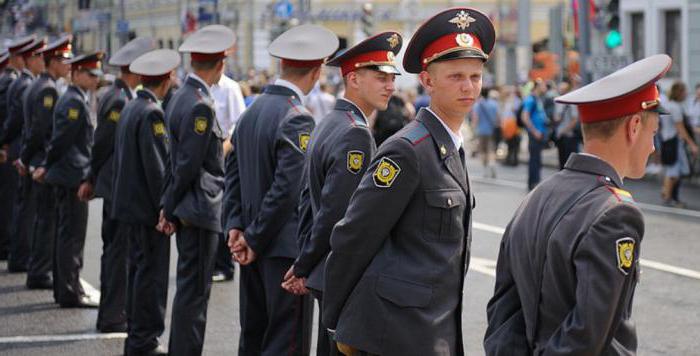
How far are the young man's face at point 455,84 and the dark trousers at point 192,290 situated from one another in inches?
129

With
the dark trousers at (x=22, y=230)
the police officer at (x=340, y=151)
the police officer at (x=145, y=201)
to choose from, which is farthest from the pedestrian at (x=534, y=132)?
the police officer at (x=340, y=151)

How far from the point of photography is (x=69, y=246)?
1035 centimetres

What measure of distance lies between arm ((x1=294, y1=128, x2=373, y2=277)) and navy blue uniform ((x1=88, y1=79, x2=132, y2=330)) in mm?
3977

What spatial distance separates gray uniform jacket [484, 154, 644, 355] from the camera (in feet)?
11.9

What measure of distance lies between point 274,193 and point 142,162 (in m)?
2.12

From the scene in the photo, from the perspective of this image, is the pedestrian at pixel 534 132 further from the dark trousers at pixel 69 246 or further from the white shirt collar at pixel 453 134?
the white shirt collar at pixel 453 134

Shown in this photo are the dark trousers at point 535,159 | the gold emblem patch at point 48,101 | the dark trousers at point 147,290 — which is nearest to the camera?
the dark trousers at point 147,290

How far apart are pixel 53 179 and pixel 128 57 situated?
5.42 feet

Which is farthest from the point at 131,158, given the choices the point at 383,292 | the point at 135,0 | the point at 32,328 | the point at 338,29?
the point at 135,0

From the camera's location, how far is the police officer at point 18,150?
12.4 meters

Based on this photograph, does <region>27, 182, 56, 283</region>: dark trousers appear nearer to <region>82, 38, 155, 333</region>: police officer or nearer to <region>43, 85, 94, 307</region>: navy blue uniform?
<region>43, 85, 94, 307</region>: navy blue uniform

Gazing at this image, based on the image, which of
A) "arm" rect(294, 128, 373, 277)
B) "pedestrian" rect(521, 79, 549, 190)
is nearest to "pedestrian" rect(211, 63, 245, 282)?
"arm" rect(294, 128, 373, 277)

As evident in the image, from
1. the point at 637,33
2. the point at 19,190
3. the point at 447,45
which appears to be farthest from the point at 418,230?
the point at 637,33

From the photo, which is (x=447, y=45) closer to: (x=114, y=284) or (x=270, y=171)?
(x=270, y=171)
